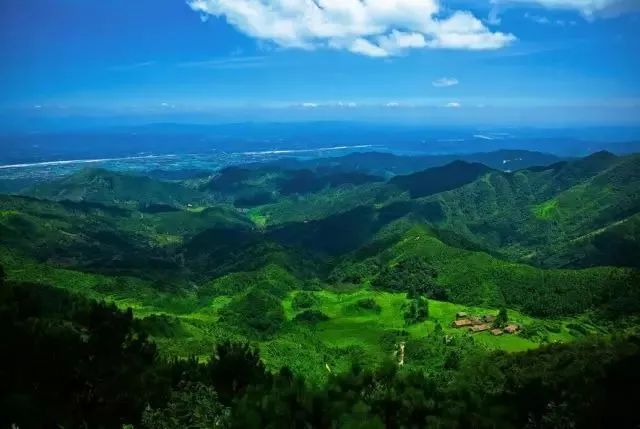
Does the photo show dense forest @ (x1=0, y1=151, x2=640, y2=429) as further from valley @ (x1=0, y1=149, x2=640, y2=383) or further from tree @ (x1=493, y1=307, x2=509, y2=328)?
valley @ (x1=0, y1=149, x2=640, y2=383)

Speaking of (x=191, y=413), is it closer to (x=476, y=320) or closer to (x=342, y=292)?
(x=476, y=320)

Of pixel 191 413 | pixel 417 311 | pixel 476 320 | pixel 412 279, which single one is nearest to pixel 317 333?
pixel 417 311

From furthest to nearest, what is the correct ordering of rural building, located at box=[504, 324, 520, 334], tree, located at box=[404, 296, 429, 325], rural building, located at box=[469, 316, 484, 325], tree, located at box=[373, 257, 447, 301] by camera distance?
tree, located at box=[373, 257, 447, 301]
tree, located at box=[404, 296, 429, 325]
rural building, located at box=[469, 316, 484, 325]
rural building, located at box=[504, 324, 520, 334]

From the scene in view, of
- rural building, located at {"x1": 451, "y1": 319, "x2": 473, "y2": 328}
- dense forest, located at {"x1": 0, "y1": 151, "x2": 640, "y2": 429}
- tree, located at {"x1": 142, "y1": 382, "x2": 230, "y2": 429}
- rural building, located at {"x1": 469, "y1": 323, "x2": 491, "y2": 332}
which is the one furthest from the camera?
rural building, located at {"x1": 451, "y1": 319, "x2": 473, "y2": 328}

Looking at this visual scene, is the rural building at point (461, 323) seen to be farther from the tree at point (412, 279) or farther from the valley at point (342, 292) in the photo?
the tree at point (412, 279)

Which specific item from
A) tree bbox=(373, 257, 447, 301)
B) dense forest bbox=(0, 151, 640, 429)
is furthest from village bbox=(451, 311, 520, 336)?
tree bbox=(373, 257, 447, 301)

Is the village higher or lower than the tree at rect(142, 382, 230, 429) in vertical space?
lower

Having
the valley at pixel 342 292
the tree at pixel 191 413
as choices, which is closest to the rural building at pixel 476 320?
the valley at pixel 342 292
